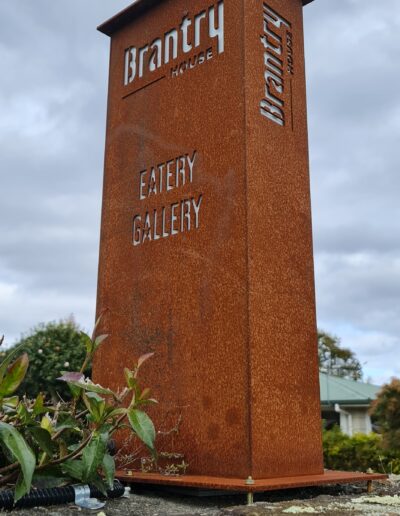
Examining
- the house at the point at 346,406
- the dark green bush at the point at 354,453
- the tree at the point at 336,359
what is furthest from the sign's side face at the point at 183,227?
the tree at the point at 336,359

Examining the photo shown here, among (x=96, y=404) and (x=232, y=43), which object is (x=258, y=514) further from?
(x=232, y=43)

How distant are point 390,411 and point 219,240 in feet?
15.5

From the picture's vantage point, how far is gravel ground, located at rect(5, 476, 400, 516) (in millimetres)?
2502

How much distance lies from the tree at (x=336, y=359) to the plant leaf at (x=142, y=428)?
2553 cm

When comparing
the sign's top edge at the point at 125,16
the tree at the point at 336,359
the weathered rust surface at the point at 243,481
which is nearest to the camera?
the weathered rust surface at the point at 243,481

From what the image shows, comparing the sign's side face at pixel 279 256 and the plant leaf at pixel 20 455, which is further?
the sign's side face at pixel 279 256

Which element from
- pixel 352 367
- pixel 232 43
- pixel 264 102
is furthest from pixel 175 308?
pixel 352 367

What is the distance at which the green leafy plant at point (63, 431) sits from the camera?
2350mm

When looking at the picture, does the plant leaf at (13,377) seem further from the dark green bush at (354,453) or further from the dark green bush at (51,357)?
the dark green bush at (51,357)

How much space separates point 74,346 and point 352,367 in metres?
20.0

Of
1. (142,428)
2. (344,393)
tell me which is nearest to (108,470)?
(142,428)

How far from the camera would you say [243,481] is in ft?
9.68

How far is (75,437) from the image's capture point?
3.03m

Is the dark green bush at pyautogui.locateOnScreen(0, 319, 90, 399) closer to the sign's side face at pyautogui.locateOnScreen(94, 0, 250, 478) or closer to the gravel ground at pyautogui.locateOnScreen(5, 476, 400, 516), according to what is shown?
the sign's side face at pyautogui.locateOnScreen(94, 0, 250, 478)
